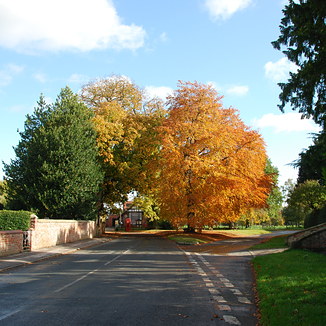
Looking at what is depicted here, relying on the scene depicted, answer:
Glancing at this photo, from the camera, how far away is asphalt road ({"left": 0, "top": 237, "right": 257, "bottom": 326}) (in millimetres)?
6277

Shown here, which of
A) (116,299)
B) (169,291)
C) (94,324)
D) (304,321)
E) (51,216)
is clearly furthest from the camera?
(51,216)

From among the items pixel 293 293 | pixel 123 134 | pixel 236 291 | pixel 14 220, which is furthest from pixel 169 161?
pixel 293 293

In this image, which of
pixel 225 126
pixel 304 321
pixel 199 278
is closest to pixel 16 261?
pixel 199 278

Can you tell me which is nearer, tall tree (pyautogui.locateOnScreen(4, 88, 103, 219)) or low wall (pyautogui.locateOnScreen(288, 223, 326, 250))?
low wall (pyautogui.locateOnScreen(288, 223, 326, 250))

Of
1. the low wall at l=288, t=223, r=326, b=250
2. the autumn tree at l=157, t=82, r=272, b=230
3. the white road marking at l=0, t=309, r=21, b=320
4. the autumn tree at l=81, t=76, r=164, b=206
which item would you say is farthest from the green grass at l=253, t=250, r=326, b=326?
the autumn tree at l=81, t=76, r=164, b=206

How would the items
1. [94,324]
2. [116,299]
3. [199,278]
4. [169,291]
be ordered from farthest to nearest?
[199,278]
[169,291]
[116,299]
[94,324]

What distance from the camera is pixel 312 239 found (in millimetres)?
16578

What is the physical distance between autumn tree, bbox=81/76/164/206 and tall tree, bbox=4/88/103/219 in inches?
167

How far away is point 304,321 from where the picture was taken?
5.45 metres

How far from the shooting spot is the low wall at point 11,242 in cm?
1724

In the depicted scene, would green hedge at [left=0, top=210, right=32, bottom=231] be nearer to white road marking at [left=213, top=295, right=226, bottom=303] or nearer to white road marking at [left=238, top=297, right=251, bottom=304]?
white road marking at [left=213, top=295, right=226, bottom=303]

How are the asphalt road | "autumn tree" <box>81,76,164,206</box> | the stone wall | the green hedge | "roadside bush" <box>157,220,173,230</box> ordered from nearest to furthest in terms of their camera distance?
the asphalt road, the stone wall, the green hedge, "autumn tree" <box>81,76,164,206</box>, "roadside bush" <box>157,220,173,230</box>

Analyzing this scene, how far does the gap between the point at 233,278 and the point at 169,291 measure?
310 centimetres

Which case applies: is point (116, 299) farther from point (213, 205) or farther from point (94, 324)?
point (213, 205)
